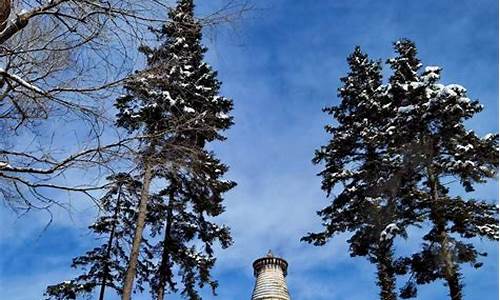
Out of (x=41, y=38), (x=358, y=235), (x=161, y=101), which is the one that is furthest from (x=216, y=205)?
(x=41, y=38)

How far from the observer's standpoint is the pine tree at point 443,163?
525 inches

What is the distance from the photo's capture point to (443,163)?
14.5 meters

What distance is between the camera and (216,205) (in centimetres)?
1839

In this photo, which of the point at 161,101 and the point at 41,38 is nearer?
the point at 41,38

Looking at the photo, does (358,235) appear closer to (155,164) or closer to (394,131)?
(394,131)

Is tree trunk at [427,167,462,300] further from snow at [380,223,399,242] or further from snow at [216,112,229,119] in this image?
snow at [216,112,229,119]

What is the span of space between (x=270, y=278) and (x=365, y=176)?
8393 mm

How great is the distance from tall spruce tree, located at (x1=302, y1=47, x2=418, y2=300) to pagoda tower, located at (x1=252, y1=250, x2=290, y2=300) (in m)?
5.18

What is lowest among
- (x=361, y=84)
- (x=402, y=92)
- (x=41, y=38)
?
(x=41, y=38)

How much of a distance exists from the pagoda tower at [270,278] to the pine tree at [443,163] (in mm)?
9921

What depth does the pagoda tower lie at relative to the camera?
2345 centimetres

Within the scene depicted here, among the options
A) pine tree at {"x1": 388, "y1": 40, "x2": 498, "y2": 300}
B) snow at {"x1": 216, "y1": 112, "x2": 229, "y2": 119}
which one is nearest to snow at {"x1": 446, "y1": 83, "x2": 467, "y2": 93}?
pine tree at {"x1": 388, "y1": 40, "x2": 498, "y2": 300}

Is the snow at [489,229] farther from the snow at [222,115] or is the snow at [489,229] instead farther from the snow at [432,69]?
the snow at [222,115]

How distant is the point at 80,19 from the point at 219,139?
1476 cm
